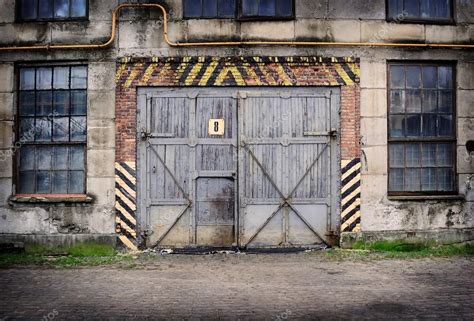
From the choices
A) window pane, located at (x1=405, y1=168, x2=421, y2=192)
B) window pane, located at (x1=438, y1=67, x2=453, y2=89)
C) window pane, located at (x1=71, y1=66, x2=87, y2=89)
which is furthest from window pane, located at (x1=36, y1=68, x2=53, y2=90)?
→ window pane, located at (x1=438, y1=67, x2=453, y2=89)

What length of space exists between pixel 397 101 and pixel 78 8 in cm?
772

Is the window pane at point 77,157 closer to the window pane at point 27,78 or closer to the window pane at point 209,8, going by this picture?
the window pane at point 27,78

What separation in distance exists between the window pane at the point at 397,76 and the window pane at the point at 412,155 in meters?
1.44

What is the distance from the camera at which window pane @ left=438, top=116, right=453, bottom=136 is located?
395 inches

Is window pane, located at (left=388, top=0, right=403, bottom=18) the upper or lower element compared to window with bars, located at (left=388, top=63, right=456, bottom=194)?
upper

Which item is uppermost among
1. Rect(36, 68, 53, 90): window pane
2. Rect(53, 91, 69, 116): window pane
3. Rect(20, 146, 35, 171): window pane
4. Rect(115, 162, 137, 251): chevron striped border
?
Rect(36, 68, 53, 90): window pane

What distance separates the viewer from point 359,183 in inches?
381

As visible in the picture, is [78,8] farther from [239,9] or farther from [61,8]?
[239,9]

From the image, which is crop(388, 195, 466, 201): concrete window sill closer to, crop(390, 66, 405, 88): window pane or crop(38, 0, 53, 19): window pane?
crop(390, 66, 405, 88): window pane

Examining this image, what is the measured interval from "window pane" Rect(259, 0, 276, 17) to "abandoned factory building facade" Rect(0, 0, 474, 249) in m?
0.05

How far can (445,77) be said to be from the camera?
1008 centimetres

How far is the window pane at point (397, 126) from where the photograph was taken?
32.6 ft

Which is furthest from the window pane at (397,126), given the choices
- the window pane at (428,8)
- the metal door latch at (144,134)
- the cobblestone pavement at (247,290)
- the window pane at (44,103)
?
the window pane at (44,103)

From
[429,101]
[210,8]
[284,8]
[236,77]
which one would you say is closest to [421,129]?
[429,101]
